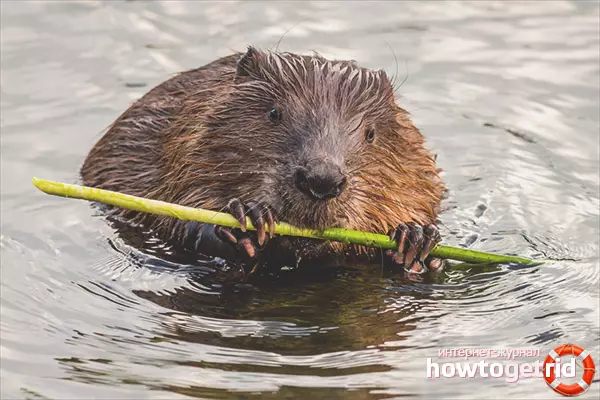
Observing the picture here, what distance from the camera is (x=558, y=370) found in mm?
4348

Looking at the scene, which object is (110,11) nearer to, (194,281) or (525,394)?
(194,281)

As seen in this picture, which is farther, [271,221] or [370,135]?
[370,135]

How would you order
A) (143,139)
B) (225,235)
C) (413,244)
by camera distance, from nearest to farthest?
1. (225,235)
2. (413,244)
3. (143,139)

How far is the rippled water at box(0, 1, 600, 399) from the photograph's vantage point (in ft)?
14.2

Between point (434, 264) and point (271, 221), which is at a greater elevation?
point (434, 264)

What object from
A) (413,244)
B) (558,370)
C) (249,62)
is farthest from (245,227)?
(558,370)

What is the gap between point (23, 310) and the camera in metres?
4.76

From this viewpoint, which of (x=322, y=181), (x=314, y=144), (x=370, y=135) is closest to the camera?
(x=322, y=181)

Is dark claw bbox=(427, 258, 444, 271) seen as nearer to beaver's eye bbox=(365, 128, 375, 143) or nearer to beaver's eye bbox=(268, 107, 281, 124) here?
beaver's eye bbox=(365, 128, 375, 143)

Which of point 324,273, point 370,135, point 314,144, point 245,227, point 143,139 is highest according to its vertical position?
point 143,139

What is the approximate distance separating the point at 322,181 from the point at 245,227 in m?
0.34

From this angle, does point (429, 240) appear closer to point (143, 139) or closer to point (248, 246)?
point (248, 246)

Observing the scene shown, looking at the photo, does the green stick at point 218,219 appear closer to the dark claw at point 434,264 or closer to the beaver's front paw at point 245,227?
the beaver's front paw at point 245,227

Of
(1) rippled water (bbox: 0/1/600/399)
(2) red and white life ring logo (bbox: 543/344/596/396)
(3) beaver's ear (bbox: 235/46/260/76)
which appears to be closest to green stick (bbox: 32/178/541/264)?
(1) rippled water (bbox: 0/1/600/399)
